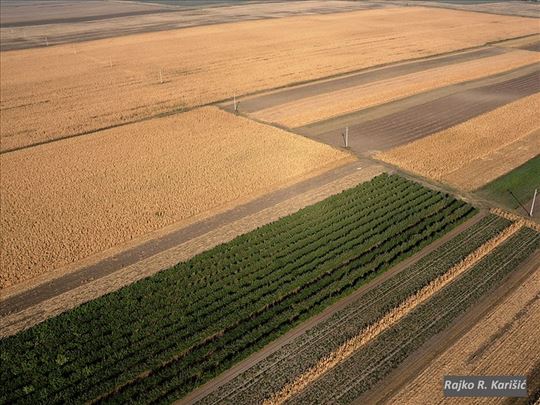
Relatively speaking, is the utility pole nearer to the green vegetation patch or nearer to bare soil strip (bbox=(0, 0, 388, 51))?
the green vegetation patch

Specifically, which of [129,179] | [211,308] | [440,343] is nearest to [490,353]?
[440,343]

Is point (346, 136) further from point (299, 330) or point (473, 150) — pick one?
point (299, 330)

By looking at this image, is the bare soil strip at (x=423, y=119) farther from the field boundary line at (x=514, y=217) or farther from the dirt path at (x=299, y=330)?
the dirt path at (x=299, y=330)

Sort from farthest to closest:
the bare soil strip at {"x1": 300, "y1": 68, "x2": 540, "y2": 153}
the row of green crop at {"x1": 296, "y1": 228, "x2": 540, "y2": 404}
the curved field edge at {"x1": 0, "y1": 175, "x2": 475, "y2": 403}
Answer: the bare soil strip at {"x1": 300, "y1": 68, "x2": 540, "y2": 153}, the curved field edge at {"x1": 0, "y1": 175, "x2": 475, "y2": 403}, the row of green crop at {"x1": 296, "y1": 228, "x2": 540, "y2": 404}

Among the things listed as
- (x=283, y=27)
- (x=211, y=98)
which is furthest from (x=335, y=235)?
(x=283, y=27)

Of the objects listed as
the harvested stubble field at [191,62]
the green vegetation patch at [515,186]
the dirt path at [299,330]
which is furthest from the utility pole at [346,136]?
the harvested stubble field at [191,62]

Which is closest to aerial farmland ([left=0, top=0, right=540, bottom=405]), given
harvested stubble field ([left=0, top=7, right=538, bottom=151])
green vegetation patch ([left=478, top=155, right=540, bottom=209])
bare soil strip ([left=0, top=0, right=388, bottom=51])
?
green vegetation patch ([left=478, top=155, right=540, bottom=209])
